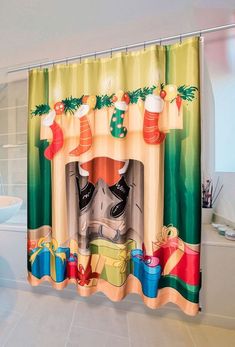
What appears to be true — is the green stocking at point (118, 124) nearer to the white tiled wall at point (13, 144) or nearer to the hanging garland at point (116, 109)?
the hanging garland at point (116, 109)

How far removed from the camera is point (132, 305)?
125 centimetres

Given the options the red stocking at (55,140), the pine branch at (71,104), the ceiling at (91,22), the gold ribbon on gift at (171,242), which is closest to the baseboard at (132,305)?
the gold ribbon on gift at (171,242)

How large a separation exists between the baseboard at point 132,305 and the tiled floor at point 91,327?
12mm

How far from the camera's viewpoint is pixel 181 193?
1.04 m

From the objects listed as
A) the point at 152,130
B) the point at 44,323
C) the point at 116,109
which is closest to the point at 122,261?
the point at 44,323

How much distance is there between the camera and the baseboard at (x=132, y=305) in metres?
1.10

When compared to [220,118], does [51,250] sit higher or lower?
lower

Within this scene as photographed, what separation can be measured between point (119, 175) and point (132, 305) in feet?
2.98

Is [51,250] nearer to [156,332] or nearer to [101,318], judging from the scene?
[101,318]

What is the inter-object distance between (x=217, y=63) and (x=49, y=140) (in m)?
1.31

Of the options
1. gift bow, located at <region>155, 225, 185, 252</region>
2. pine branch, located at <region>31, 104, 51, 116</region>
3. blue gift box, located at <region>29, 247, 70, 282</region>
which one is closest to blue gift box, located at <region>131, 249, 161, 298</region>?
gift bow, located at <region>155, 225, 185, 252</region>

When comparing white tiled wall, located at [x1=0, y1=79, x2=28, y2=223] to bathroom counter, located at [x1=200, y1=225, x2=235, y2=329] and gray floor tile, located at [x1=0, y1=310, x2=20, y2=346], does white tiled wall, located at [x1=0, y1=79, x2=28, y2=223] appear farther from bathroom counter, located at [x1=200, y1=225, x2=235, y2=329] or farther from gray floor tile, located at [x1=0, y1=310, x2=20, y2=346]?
bathroom counter, located at [x1=200, y1=225, x2=235, y2=329]

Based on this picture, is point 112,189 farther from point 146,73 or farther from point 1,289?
point 1,289

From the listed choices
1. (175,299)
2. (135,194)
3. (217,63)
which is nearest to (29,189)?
(135,194)
